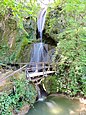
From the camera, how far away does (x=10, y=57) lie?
1033cm

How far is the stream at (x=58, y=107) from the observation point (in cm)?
698

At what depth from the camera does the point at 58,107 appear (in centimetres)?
748

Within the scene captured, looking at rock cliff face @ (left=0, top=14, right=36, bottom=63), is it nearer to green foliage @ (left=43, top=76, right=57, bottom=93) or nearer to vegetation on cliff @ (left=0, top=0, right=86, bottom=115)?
vegetation on cliff @ (left=0, top=0, right=86, bottom=115)

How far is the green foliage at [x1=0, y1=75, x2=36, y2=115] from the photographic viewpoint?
5273 millimetres

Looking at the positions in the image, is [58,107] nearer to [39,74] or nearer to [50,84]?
A: [50,84]

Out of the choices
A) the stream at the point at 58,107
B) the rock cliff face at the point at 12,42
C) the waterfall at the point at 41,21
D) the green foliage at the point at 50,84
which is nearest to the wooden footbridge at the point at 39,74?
the green foliage at the point at 50,84

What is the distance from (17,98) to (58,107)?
2.39 metres

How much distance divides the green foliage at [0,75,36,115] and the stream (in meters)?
0.62

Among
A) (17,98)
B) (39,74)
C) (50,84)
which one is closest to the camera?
(17,98)

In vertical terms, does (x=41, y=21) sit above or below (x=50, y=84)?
above

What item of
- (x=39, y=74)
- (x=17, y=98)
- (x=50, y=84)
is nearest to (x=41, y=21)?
(x=39, y=74)

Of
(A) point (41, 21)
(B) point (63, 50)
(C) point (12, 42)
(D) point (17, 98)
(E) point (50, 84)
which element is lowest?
(E) point (50, 84)

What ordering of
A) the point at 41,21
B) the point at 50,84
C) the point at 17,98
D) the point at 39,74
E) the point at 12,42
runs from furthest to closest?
the point at 41,21, the point at 12,42, the point at 50,84, the point at 39,74, the point at 17,98

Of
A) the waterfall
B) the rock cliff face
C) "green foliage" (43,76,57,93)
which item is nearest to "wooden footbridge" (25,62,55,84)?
"green foliage" (43,76,57,93)
